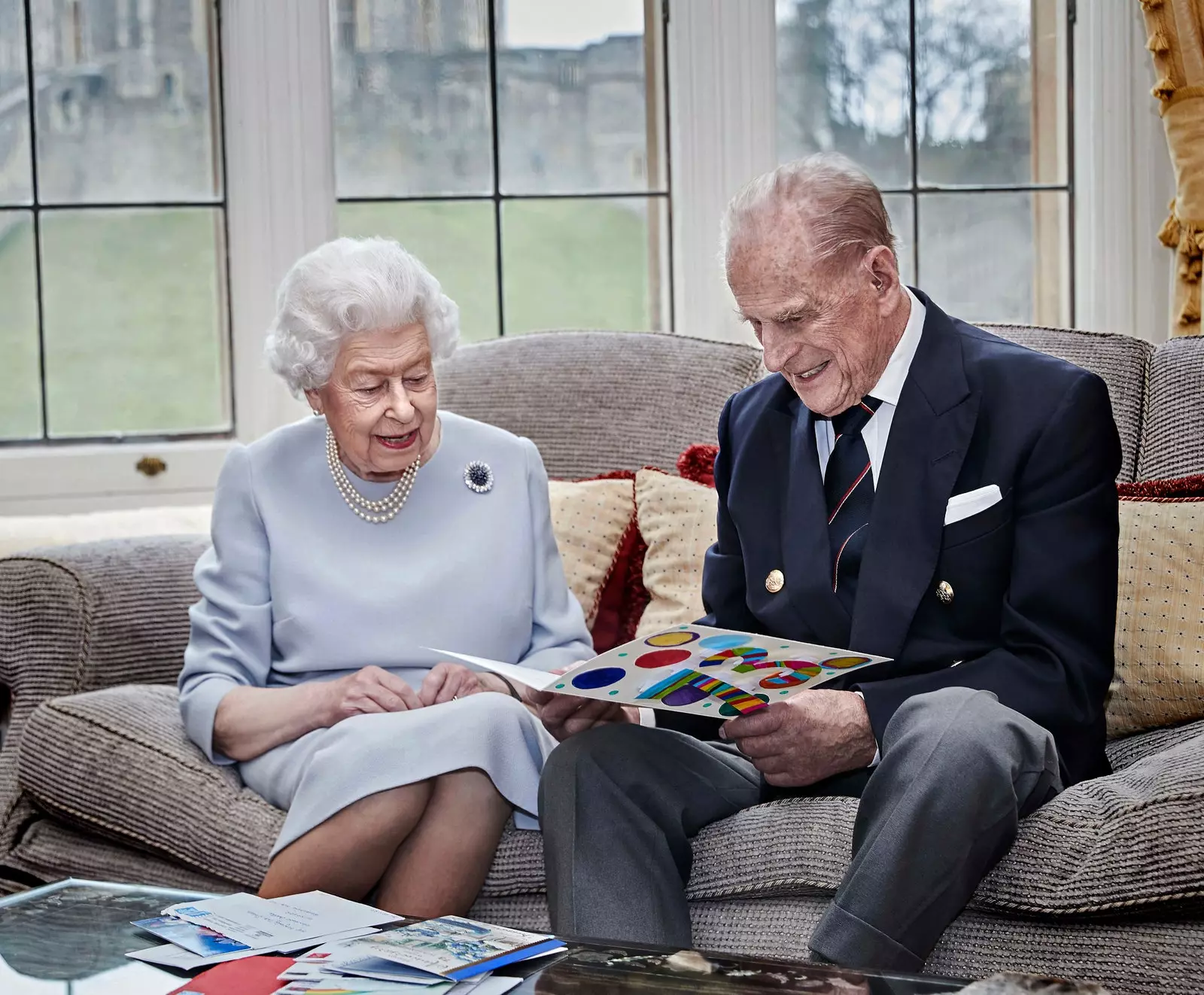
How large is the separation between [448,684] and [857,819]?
64cm

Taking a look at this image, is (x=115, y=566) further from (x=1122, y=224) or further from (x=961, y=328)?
(x=1122, y=224)

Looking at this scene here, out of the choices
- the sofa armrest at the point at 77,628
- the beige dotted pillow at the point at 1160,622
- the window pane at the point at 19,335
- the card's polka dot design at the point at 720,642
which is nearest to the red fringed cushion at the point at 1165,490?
the beige dotted pillow at the point at 1160,622

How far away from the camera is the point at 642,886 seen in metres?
1.50

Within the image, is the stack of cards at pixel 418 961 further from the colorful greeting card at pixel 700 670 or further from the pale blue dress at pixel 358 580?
the pale blue dress at pixel 358 580

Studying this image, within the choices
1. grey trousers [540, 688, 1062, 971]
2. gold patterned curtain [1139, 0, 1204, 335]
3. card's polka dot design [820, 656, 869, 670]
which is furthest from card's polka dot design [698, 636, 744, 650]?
gold patterned curtain [1139, 0, 1204, 335]

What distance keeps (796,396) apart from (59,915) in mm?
1055

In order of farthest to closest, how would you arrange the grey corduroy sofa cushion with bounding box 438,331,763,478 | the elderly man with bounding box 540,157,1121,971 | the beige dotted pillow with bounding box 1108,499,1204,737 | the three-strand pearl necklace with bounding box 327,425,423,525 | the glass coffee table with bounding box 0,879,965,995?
1. the grey corduroy sofa cushion with bounding box 438,331,763,478
2. the three-strand pearl necklace with bounding box 327,425,423,525
3. the beige dotted pillow with bounding box 1108,499,1204,737
4. the elderly man with bounding box 540,157,1121,971
5. the glass coffee table with bounding box 0,879,965,995

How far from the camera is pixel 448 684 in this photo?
183 centimetres

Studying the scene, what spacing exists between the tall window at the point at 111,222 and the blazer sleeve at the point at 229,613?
1.25 meters

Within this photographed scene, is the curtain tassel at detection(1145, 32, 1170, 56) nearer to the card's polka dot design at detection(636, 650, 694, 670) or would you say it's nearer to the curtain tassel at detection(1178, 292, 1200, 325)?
the curtain tassel at detection(1178, 292, 1200, 325)

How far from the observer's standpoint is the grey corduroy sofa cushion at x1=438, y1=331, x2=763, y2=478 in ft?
7.77

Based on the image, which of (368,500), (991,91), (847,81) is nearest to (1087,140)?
(991,91)

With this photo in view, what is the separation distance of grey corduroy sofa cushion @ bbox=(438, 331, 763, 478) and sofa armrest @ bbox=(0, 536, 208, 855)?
2.12 ft

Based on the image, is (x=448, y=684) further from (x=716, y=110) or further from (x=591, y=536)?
(x=716, y=110)
